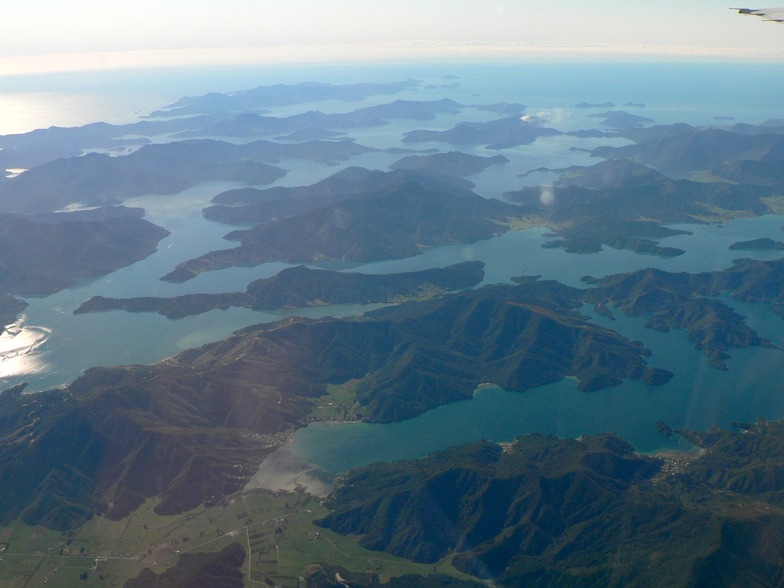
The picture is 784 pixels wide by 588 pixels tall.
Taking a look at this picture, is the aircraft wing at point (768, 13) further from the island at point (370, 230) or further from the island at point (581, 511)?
the island at point (370, 230)

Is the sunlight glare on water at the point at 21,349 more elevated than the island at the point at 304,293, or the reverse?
the island at the point at 304,293

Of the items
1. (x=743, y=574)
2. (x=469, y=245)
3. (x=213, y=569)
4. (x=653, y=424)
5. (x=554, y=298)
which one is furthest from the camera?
(x=469, y=245)

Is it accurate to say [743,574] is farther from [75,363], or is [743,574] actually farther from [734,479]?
[75,363]

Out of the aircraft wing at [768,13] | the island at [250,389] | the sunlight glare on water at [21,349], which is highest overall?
the aircraft wing at [768,13]

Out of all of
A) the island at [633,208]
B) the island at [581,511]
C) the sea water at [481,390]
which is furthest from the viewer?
the island at [633,208]

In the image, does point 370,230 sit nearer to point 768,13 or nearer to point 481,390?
point 481,390

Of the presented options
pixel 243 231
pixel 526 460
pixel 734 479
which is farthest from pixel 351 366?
pixel 243 231

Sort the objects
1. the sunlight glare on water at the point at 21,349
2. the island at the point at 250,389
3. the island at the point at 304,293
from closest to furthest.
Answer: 1. the island at the point at 250,389
2. the sunlight glare on water at the point at 21,349
3. the island at the point at 304,293

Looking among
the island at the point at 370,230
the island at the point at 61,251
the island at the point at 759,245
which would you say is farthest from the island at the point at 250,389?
the island at the point at 61,251

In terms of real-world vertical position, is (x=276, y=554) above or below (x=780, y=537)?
below

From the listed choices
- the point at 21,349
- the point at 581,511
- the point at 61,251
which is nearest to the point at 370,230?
the point at 61,251

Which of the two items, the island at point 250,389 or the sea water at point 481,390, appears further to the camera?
the sea water at point 481,390
